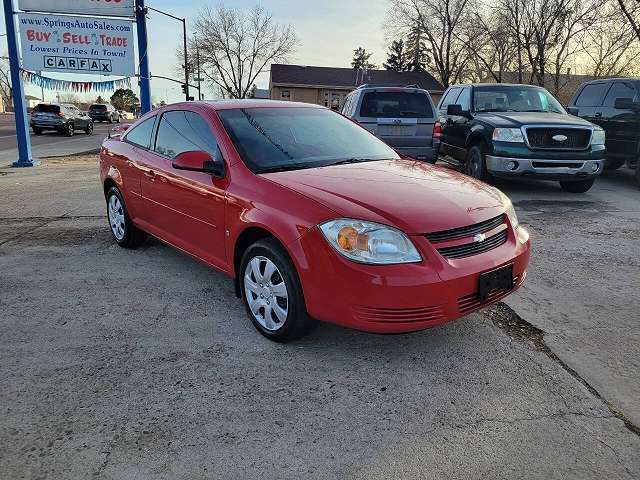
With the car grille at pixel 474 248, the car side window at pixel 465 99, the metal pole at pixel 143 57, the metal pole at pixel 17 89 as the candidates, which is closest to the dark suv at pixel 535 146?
the car side window at pixel 465 99

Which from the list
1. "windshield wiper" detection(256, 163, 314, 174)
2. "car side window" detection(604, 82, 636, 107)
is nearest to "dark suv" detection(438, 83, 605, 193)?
"car side window" detection(604, 82, 636, 107)

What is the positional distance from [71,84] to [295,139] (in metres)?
11.6

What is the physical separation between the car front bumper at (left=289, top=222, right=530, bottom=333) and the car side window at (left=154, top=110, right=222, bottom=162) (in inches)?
52.5

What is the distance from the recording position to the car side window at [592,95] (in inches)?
413

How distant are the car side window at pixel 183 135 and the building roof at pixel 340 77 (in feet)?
161

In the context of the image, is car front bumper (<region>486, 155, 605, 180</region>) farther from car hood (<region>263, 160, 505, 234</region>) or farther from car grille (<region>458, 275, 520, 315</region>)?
car grille (<region>458, 275, 520, 315</region>)

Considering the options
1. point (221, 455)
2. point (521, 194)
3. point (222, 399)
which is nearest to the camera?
point (221, 455)

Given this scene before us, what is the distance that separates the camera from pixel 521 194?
346 inches

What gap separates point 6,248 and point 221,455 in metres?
4.54

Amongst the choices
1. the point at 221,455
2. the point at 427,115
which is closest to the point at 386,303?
the point at 221,455

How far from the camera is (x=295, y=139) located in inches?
164

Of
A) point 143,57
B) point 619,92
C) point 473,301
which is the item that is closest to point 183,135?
point 473,301

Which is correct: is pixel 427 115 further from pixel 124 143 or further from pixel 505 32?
pixel 505 32

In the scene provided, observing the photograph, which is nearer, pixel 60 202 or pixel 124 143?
pixel 124 143
